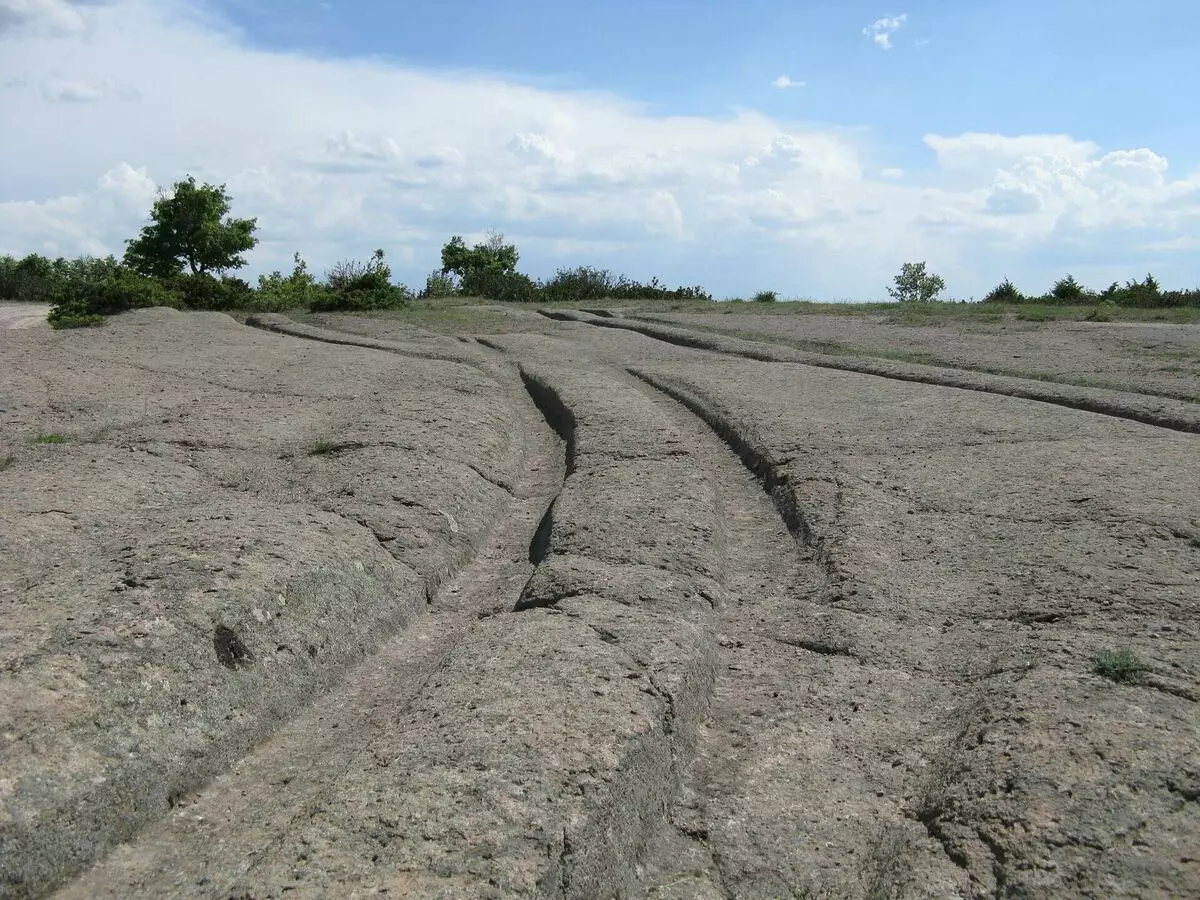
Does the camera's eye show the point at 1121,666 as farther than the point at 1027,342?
No

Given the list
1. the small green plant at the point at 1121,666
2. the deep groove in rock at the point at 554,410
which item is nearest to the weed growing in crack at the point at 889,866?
the small green plant at the point at 1121,666

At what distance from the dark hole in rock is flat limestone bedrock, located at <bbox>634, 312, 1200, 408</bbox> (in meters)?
7.53

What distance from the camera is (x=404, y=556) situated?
5406mm

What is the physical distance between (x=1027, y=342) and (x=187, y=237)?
3057 cm

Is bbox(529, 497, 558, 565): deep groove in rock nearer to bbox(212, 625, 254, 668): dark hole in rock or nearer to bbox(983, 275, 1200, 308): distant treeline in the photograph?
bbox(212, 625, 254, 668): dark hole in rock

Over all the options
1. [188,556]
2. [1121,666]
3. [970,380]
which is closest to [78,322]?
[188,556]

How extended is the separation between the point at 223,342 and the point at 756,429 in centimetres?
630

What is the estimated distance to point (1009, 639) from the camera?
170 inches

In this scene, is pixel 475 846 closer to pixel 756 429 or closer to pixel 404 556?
pixel 404 556

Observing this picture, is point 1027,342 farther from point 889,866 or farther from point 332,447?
point 889,866

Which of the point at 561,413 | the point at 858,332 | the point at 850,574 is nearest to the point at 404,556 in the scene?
the point at 850,574

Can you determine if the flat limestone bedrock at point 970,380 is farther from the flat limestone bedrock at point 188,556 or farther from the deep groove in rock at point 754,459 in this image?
the flat limestone bedrock at point 188,556

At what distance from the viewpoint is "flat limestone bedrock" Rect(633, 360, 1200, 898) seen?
9.75 feet

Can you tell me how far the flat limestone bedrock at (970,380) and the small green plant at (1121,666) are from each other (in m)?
4.31
